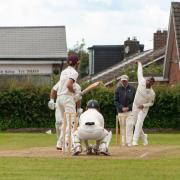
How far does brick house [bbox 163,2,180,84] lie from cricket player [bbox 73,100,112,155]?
2485cm

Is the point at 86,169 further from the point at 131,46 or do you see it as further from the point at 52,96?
the point at 131,46

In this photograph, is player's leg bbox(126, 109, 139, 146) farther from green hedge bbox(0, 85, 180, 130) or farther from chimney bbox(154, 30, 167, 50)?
chimney bbox(154, 30, 167, 50)

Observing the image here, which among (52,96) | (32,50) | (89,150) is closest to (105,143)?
(89,150)

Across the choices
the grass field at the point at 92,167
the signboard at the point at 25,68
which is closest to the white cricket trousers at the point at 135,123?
the grass field at the point at 92,167

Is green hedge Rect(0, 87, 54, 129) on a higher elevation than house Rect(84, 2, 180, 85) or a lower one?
lower

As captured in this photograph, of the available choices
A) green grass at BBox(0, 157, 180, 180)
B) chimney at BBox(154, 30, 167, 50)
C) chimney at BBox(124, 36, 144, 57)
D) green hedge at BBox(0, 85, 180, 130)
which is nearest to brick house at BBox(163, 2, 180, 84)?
green hedge at BBox(0, 85, 180, 130)

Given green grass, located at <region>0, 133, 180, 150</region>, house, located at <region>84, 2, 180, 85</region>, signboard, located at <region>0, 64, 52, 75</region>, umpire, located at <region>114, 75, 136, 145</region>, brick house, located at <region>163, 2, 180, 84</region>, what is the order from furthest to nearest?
signboard, located at <region>0, 64, 52, 75</region>, house, located at <region>84, 2, 180, 85</region>, brick house, located at <region>163, 2, 180, 84</region>, green grass, located at <region>0, 133, 180, 150</region>, umpire, located at <region>114, 75, 136, 145</region>

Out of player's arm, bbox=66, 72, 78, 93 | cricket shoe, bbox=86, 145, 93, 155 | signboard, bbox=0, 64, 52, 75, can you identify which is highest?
signboard, bbox=0, 64, 52, 75

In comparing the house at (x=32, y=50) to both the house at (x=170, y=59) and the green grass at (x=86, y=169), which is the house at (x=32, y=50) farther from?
the green grass at (x=86, y=169)

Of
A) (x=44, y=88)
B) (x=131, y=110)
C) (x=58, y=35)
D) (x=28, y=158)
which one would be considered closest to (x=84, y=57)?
(x=58, y=35)

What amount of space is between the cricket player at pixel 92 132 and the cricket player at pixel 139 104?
4.34 m

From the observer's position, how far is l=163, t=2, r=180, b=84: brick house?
140 feet

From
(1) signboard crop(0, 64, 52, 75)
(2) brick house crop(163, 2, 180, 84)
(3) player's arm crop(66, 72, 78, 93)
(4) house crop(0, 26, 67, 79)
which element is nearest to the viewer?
(3) player's arm crop(66, 72, 78, 93)

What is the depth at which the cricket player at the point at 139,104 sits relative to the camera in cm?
2184
